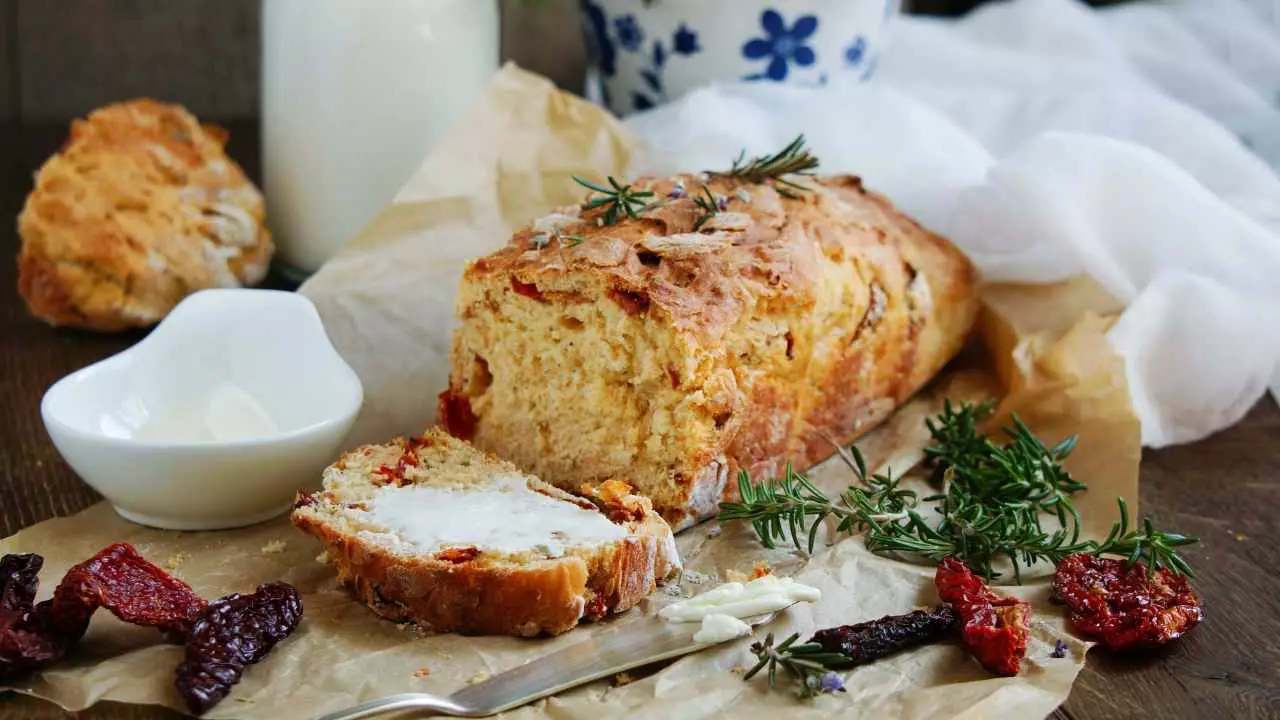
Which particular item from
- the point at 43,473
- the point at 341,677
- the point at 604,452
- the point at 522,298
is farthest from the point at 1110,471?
the point at 43,473

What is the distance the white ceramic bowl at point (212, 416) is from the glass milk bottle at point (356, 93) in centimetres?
90

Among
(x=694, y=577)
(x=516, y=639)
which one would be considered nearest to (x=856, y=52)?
(x=694, y=577)

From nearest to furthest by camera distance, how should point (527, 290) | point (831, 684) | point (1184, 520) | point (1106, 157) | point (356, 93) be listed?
point (831, 684), point (527, 290), point (1184, 520), point (1106, 157), point (356, 93)

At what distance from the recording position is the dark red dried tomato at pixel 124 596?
2262mm

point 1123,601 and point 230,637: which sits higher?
point 1123,601

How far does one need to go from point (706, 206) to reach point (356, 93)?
4.52 ft

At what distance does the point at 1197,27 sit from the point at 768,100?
1.99 metres

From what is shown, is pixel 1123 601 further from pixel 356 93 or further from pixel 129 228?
pixel 129 228

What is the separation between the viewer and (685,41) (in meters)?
4.28

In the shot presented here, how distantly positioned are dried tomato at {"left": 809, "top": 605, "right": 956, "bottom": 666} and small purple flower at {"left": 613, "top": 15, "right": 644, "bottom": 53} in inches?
98.1

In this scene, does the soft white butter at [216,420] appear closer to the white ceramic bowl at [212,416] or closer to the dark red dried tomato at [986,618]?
the white ceramic bowl at [212,416]

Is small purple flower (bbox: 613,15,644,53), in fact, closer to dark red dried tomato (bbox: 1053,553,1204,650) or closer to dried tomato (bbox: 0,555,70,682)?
dark red dried tomato (bbox: 1053,553,1204,650)

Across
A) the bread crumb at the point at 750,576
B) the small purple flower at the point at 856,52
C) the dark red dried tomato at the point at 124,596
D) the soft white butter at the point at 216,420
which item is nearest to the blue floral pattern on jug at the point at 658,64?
the small purple flower at the point at 856,52

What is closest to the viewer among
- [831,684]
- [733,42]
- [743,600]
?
[831,684]
